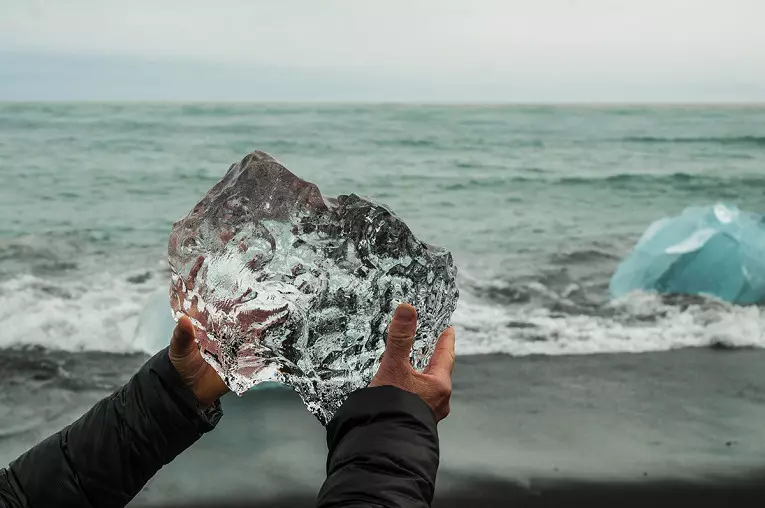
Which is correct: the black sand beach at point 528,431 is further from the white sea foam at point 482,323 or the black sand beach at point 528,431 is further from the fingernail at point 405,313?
the fingernail at point 405,313

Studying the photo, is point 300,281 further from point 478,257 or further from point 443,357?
point 478,257

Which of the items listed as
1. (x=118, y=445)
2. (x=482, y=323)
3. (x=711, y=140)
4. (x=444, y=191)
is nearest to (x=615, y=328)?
(x=482, y=323)

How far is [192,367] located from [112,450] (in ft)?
0.68

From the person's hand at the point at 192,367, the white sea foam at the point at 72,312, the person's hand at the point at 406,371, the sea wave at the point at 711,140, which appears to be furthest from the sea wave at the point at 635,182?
the person's hand at the point at 406,371

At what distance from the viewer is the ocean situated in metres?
3.37

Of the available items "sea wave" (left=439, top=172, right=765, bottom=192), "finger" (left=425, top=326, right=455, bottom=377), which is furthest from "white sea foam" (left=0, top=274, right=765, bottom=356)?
"finger" (left=425, top=326, right=455, bottom=377)

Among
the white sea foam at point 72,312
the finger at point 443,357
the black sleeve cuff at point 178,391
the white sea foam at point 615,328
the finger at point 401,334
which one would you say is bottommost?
the white sea foam at point 72,312

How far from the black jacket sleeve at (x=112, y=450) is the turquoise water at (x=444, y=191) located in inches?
119

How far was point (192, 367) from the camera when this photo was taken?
1479mm

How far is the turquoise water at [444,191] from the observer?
4926 millimetres

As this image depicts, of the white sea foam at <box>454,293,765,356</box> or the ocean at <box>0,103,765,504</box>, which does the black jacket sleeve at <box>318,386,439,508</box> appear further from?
the white sea foam at <box>454,293,765,356</box>

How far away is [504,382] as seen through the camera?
391 cm

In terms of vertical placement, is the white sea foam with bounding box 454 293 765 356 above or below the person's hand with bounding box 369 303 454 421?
below

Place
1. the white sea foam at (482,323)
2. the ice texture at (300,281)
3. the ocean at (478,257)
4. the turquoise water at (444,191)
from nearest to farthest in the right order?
the ice texture at (300,281), the ocean at (478,257), the white sea foam at (482,323), the turquoise water at (444,191)
